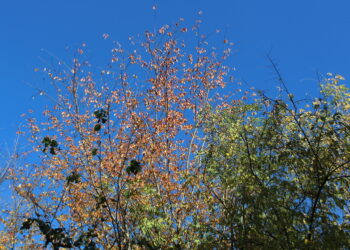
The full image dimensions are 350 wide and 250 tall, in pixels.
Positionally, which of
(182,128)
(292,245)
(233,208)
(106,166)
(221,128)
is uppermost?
(182,128)

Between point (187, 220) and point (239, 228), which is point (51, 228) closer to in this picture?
point (239, 228)

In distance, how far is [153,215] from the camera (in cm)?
1023

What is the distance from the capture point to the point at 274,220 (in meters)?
6.13

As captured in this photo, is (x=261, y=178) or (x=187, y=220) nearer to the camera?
(x=261, y=178)

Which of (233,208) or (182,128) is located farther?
(182,128)

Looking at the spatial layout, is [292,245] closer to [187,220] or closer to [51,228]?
[51,228]

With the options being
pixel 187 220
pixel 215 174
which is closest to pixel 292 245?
pixel 215 174

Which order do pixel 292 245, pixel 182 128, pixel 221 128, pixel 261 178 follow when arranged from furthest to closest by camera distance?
pixel 182 128 < pixel 221 128 < pixel 261 178 < pixel 292 245

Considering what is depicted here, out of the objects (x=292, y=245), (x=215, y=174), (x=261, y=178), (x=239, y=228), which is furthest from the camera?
(x=215, y=174)

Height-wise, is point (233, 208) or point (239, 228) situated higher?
point (233, 208)

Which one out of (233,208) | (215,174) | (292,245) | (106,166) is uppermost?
(106,166)

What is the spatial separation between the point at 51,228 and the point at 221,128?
6291 millimetres

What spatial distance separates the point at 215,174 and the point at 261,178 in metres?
1.36

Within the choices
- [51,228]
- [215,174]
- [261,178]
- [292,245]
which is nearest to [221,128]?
[215,174]
